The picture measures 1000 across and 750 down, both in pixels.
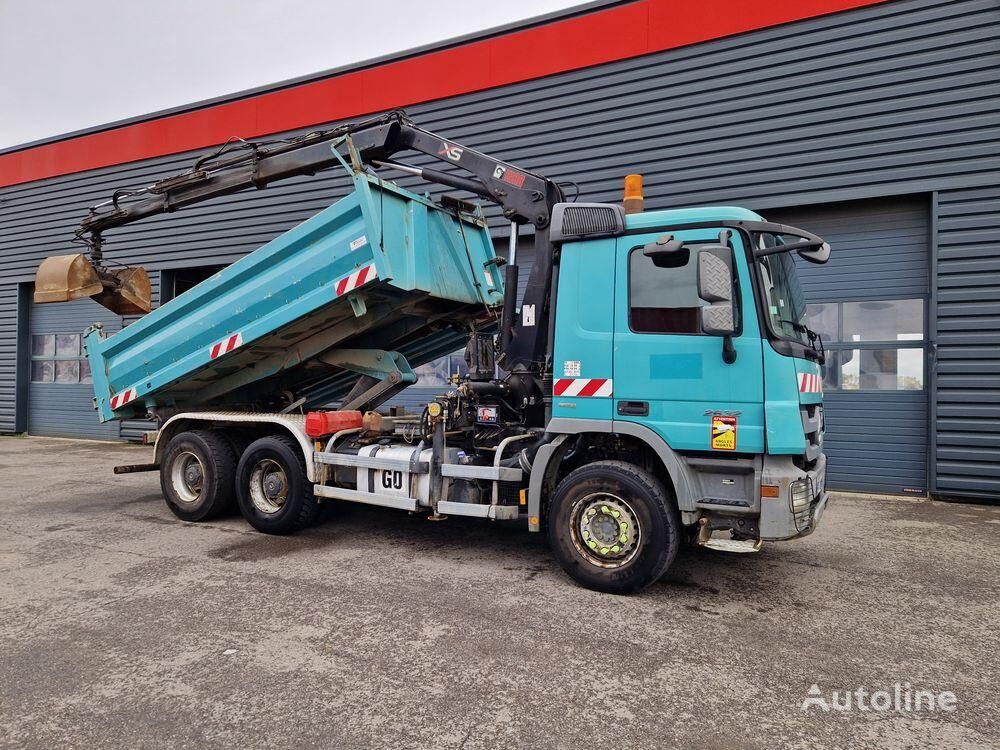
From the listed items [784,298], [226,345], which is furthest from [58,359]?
[784,298]

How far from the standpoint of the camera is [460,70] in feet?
34.5

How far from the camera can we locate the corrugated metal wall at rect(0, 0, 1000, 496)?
7.66 metres

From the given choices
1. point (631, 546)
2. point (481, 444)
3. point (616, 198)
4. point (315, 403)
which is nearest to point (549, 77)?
point (616, 198)

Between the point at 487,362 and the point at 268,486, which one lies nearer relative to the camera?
the point at 487,362

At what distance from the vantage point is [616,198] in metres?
9.62

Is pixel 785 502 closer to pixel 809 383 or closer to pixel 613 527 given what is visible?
pixel 809 383

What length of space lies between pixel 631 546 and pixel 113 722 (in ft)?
10.3

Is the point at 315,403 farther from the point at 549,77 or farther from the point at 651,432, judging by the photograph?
the point at 549,77

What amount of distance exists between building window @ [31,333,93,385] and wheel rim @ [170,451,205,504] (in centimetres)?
1041

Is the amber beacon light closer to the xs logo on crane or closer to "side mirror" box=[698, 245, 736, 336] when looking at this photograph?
"side mirror" box=[698, 245, 736, 336]

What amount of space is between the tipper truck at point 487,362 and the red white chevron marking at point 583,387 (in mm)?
17

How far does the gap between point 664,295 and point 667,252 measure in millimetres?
312

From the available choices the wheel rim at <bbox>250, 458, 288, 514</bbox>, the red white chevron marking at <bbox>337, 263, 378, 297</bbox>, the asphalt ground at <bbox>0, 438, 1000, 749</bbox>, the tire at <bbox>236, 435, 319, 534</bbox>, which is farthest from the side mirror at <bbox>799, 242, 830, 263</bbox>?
the wheel rim at <bbox>250, 458, 288, 514</bbox>

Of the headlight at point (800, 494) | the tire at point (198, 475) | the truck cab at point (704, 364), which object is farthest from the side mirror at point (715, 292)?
the tire at point (198, 475)
